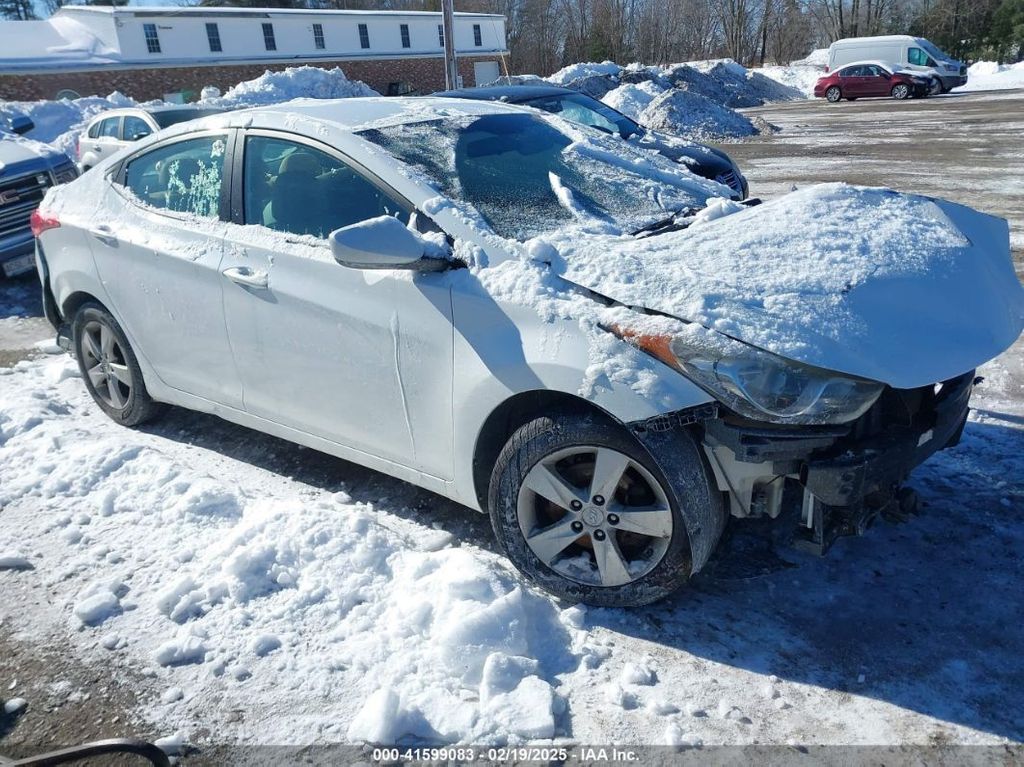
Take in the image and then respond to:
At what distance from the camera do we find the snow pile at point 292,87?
84.7ft

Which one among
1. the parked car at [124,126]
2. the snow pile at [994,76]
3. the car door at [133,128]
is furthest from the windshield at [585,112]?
the snow pile at [994,76]

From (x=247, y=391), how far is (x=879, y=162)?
43.3ft

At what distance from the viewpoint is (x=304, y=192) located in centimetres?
365

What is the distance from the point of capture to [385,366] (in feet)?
10.9

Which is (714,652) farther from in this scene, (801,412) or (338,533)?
(338,533)

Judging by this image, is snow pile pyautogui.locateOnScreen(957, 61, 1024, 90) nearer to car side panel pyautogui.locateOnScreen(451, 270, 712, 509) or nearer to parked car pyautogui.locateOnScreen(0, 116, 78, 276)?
parked car pyautogui.locateOnScreen(0, 116, 78, 276)

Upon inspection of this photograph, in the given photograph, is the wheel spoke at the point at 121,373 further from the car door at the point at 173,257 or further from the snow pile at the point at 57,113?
the snow pile at the point at 57,113

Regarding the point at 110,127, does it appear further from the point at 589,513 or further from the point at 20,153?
the point at 589,513

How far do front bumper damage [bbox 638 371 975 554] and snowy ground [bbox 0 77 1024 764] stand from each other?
0.39 metres

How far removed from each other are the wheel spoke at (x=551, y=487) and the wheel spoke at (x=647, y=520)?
0.16m

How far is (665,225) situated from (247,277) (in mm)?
1886

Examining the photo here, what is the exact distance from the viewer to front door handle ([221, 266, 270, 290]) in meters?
3.65

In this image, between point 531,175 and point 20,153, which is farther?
point 20,153

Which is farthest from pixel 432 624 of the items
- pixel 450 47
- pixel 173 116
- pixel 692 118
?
pixel 692 118
